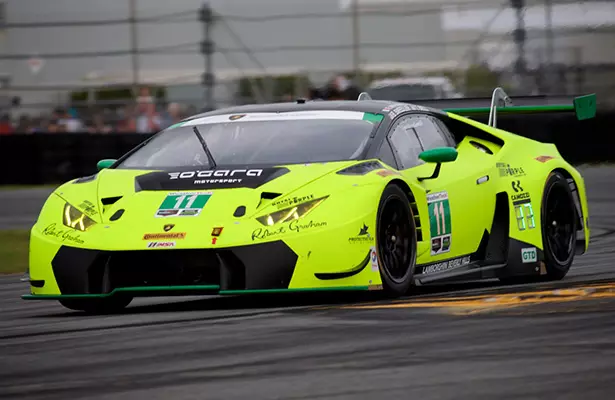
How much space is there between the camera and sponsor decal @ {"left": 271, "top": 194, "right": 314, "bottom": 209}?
7598 millimetres

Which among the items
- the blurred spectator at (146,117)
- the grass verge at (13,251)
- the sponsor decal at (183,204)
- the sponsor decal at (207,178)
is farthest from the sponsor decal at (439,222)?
the blurred spectator at (146,117)

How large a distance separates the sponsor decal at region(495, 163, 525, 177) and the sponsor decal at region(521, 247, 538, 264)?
469 mm

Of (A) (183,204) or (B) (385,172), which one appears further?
(B) (385,172)

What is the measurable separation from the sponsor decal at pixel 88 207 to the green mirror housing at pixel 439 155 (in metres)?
1.79

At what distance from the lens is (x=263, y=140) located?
337 inches

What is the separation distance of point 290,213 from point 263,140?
3.56 ft

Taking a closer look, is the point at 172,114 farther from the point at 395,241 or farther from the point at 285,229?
the point at 285,229

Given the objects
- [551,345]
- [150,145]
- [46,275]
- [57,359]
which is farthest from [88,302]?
[551,345]

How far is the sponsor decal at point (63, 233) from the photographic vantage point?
775cm

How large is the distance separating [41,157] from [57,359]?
18.3 meters

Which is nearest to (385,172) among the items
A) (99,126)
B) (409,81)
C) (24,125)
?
(409,81)

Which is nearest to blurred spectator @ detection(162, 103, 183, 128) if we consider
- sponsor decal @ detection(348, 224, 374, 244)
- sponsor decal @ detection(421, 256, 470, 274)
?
sponsor decal @ detection(421, 256, 470, 274)

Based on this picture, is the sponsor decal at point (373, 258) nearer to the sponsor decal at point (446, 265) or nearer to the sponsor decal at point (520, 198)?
the sponsor decal at point (446, 265)

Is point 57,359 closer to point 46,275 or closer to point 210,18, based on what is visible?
point 46,275
